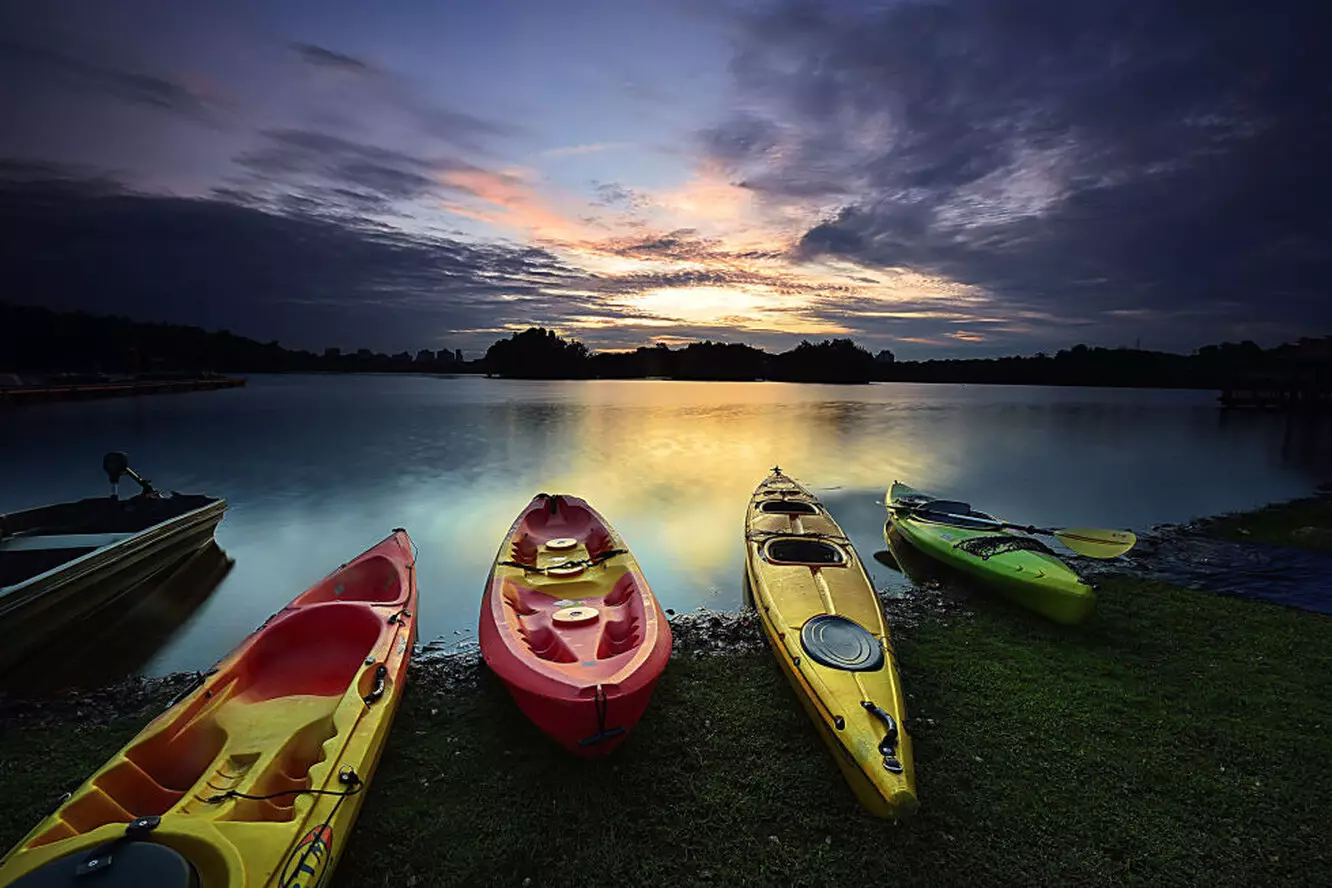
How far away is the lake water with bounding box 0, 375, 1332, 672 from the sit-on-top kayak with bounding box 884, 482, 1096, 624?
1.10 meters

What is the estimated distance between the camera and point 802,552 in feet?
27.7

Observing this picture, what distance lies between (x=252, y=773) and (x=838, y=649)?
195 inches

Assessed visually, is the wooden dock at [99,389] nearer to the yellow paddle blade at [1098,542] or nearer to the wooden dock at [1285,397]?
the yellow paddle blade at [1098,542]

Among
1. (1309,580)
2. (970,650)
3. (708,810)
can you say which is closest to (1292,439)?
(1309,580)

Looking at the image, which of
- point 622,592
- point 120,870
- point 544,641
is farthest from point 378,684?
point 622,592

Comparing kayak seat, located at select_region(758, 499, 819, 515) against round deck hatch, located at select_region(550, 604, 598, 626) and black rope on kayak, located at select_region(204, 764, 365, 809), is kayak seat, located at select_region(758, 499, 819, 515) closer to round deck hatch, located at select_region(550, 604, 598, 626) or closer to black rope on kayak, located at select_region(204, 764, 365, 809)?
round deck hatch, located at select_region(550, 604, 598, 626)

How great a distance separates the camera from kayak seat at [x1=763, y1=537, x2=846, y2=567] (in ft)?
26.7

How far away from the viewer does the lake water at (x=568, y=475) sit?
11.3m

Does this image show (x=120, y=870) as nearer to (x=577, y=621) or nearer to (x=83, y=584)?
(x=577, y=621)

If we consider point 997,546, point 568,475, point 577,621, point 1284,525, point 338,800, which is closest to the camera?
point 338,800

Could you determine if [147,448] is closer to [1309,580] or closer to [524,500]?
[524,500]

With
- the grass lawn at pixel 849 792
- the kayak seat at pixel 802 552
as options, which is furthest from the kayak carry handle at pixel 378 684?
A: the kayak seat at pixel 802 552

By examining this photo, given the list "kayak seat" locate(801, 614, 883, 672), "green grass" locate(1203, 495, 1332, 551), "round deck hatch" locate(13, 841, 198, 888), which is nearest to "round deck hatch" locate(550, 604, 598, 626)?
"kayak seat" locate(801, 614, 883, 672)

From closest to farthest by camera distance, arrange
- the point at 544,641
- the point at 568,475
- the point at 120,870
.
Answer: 1. the point at 120,870
2. the point at 544,641
3. the point at 568,475
